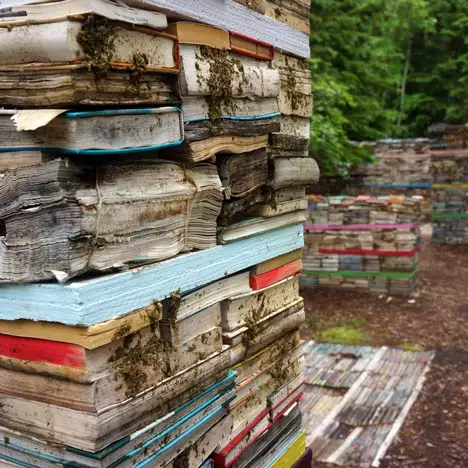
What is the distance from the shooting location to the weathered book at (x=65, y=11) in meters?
1.45

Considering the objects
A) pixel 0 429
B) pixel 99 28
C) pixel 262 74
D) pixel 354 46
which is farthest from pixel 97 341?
pixel 354 46

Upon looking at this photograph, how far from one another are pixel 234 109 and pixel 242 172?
0.25 meters

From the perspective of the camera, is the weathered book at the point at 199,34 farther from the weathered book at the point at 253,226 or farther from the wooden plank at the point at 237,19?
the weathered book at the point at 253,226

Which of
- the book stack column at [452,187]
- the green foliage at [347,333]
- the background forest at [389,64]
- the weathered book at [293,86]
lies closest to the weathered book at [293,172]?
the weathered book at [293,86]

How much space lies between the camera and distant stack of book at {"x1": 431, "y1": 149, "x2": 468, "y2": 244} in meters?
13.9

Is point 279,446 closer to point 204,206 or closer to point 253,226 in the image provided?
point 253,226

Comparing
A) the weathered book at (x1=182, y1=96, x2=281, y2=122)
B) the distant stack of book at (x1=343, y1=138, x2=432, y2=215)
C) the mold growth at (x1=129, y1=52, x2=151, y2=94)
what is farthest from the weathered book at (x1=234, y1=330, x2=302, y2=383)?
the distant stack of book at (x1=343, y1=138, x2=432, y2=215)

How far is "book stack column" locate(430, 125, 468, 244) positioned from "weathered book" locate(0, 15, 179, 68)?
13.6 metres

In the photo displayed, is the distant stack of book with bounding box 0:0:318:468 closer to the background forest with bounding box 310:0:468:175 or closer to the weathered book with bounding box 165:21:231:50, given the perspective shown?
the weathered book with bounding box 165:21:231:50

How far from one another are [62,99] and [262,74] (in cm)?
103

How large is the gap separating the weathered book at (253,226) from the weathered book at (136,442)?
1.87 ft

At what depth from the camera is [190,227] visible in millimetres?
1954

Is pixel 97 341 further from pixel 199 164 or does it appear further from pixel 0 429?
pixel 199 164

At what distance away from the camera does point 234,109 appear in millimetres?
2121
